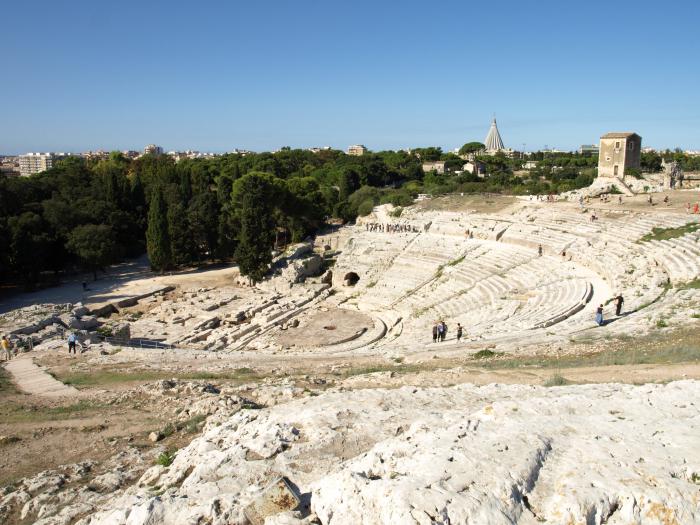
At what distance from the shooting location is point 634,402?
23.5 feet

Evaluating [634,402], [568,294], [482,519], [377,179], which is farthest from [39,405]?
[377,179]

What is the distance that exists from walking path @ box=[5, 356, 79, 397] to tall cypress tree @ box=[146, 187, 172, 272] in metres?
18.2

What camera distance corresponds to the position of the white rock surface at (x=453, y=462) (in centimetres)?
458

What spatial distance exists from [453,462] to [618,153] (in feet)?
139

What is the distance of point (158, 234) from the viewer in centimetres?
3356

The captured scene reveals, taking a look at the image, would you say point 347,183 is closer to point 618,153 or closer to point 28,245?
point 618,153

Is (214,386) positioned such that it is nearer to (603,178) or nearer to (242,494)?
(242,494)

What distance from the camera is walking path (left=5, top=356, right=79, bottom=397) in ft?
39.5

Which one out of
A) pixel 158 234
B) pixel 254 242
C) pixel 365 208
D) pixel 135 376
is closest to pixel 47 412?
pixel 135 376

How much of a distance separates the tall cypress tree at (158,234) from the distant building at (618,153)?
33395 mm

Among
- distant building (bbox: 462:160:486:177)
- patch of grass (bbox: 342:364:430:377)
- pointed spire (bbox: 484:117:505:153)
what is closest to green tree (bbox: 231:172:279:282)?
patch of grass (bbox: 342:364:430:377)

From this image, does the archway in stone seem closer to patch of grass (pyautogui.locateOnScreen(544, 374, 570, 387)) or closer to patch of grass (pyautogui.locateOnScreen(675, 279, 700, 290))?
patch of grass (pyautogui.locateOnScreen(675, 279, 700, 290))

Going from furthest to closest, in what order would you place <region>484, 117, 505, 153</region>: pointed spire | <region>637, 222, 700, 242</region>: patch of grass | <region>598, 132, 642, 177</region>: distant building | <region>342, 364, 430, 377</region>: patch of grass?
<region>484, 117, 505, 153</region>: pointed spire
<region>598, 132, 642, 177</region>: distant building
<region>637, 222, 700, 242</region>: patch of grass
<region>342, 364, 430, 377</region>: patch of grass

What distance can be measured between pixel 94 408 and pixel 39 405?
5.21 ft
